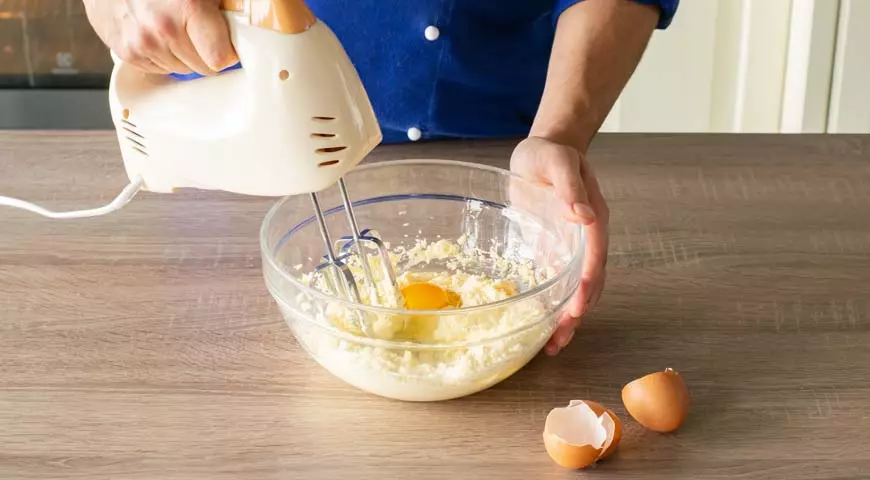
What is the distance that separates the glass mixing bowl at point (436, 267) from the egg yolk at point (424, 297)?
0.05 metres

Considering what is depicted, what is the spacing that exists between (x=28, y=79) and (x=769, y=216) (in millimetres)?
1715

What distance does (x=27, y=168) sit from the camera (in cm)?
124

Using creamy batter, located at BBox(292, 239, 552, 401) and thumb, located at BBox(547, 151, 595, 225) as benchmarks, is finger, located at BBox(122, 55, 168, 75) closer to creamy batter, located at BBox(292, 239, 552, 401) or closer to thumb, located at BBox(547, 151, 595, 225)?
creamy batter, located at BBox(292, 239, 552, 401)

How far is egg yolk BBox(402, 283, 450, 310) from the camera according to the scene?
0.91 metres

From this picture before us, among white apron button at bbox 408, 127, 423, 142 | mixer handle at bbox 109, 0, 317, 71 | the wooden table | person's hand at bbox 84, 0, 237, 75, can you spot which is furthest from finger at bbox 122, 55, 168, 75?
white apron button at bbox 408, 127, 423, 142

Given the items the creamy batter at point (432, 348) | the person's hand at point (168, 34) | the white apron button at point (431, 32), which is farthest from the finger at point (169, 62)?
the white apron button at point (431, 32)

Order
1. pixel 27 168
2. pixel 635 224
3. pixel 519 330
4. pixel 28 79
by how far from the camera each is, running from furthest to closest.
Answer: pixel 28 79 < pixel 27 168 < pixel 635 224 < pixel 519 330

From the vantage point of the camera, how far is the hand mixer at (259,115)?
0.71 meters

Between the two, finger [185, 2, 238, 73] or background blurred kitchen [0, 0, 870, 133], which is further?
background blurred kitchen [0, 0, 870, 133]

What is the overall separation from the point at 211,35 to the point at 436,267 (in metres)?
0.41

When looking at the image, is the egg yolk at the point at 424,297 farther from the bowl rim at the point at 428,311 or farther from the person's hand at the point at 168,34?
the person's hand at the point at 168,34

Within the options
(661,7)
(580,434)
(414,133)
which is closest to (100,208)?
(414,133)

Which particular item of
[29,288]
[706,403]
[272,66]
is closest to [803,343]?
[706,403]

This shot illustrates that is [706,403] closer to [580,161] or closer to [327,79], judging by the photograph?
[580,161]
